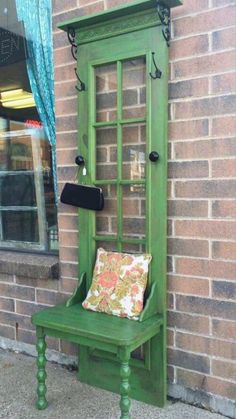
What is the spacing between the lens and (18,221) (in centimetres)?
330

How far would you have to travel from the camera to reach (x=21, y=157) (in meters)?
3.26

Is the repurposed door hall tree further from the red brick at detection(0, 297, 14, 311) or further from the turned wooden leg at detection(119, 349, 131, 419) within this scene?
the red brick at detection(0, 297, 14, 311)

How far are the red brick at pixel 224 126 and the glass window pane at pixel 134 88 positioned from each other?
1.40ft

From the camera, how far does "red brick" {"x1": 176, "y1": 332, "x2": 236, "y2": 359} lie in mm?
2213

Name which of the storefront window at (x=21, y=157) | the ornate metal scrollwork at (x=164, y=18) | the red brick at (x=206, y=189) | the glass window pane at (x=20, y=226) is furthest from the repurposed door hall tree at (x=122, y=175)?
the glass window pane at (x=20, y=226)

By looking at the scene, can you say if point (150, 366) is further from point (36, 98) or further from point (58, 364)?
point (36, 98)

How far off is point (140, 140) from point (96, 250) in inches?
28.9

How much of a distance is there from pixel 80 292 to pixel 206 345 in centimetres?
81

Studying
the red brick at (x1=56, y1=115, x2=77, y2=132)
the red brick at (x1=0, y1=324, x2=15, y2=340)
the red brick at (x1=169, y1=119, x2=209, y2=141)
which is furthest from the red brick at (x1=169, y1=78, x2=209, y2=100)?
the red brick at (x1=0, y1=324, x2=15, y2=340)

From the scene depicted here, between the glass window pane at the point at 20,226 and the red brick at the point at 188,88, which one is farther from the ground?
the red brick at the point at 188,88

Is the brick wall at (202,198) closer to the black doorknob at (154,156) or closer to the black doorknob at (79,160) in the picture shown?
the black doorknob at (154,156)

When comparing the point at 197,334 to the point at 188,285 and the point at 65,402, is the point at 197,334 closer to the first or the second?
the point at 188,285

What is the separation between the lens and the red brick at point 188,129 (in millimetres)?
2211

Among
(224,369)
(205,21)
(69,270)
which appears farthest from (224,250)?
(205,21)
